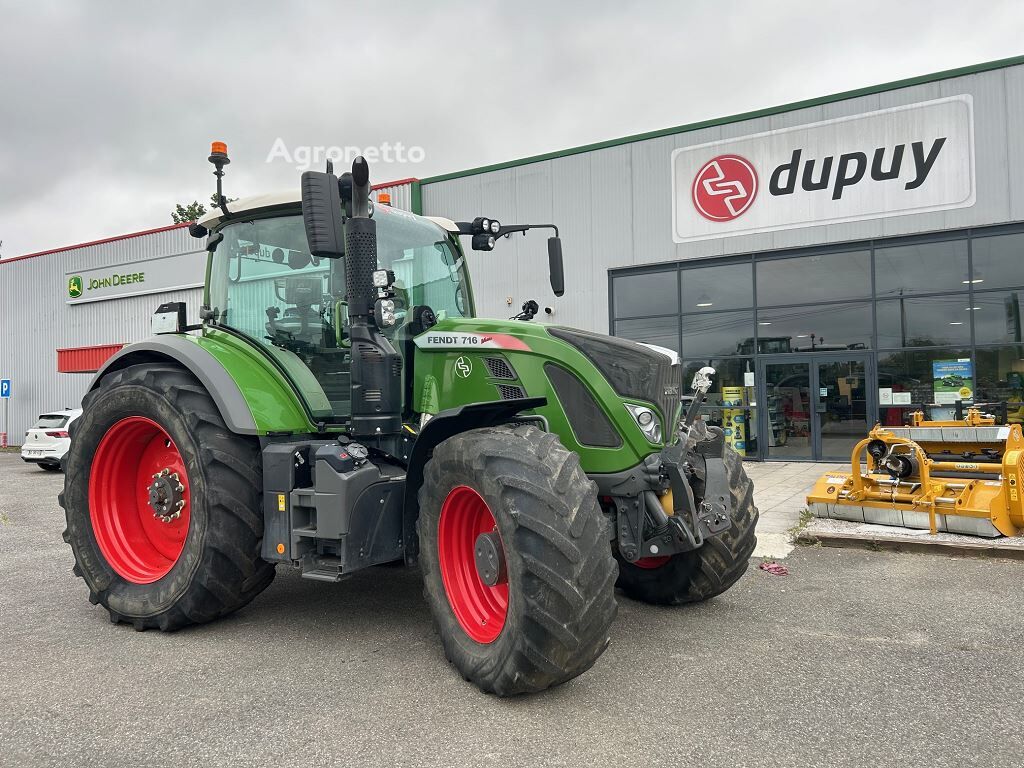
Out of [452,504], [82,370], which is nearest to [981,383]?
[452,504]

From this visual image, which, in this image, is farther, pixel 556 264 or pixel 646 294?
pixel 646 294

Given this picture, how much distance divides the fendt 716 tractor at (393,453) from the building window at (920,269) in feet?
37.2

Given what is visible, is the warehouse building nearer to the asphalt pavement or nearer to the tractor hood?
the asphalt pavement

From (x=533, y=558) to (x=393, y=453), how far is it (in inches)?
58.9

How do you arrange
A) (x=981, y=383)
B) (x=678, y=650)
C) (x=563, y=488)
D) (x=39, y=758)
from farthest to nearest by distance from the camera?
(x=981, y=383)
(x=678, y=650)
(x=563, y=488)
(x=39, y=758)

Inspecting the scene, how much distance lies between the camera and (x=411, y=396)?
4480 millimetres

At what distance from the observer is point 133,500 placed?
206 inches

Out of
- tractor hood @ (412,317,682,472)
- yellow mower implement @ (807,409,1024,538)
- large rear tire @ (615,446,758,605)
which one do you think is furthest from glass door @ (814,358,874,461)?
tractor hood @ (412,317,682,472)

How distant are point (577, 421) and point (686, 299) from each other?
1274 centimetres

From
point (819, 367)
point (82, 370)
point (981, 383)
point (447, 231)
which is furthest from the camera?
point (82, 370)

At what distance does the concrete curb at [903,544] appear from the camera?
636 cm

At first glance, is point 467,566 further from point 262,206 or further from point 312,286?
point 262,206

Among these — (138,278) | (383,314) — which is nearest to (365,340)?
(383,314)

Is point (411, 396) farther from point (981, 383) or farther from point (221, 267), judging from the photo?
point (981, 383)
